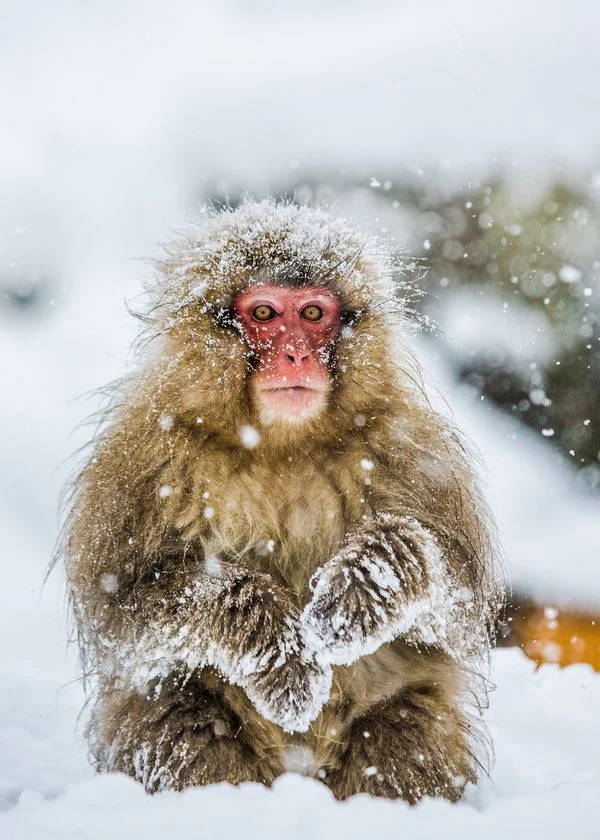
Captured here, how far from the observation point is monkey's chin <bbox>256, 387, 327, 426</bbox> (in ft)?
9.04

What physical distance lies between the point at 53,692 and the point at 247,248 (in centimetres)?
196

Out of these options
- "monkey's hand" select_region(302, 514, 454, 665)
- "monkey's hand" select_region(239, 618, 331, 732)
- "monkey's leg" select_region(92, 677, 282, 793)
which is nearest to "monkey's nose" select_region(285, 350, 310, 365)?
"monkey's hand" select_region(302, 514, 454, 665)

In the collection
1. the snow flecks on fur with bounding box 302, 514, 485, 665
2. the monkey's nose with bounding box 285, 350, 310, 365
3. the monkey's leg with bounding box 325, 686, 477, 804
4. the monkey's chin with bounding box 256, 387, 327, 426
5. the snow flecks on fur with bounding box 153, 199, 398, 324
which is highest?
the snow flecks on fur with bounding box 153, 199, 398, 324

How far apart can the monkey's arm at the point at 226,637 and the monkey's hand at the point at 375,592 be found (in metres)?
0.09

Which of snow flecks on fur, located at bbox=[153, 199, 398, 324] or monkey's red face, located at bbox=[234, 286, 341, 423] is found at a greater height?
snow flecks on fur, located at bbox=[153, 199, 398, 324]

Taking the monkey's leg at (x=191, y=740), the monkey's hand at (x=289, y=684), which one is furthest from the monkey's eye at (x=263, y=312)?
the monkey's leg at (x=191, y=740)

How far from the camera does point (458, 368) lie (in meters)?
6.44

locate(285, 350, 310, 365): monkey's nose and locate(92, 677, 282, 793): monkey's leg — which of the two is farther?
locate(285, 350, 310, 365): monkey's nose

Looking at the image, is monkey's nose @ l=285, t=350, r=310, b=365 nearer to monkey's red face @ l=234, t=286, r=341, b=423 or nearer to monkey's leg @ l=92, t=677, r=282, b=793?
monkey's red face @ l=234, t=286, r=341, b=423

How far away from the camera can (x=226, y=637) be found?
2.57m

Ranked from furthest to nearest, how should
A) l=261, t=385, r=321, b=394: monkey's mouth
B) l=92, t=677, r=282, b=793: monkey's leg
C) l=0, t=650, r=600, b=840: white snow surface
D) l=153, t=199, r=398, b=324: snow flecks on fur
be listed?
1. l=153, t=199, r=398, b=324: snow flecks on fur
2. l=261, t=385, r=321, b=394: monkey's mouth
3. l=92, t=677, r=282, b=793: monkey's leg
4. l=0, t=650, r=600, b=840: white snow surface

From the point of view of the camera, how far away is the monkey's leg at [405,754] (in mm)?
2562

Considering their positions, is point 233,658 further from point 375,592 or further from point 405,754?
point 405,754

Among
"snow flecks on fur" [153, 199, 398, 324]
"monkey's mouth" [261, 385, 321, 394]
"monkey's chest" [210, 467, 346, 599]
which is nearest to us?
"monkey's mouth" [261, 385, 321, 394]
